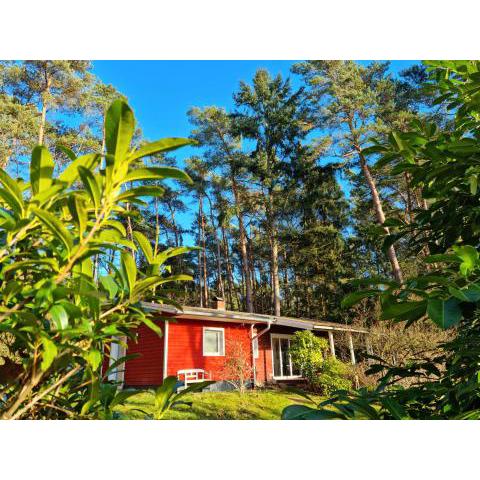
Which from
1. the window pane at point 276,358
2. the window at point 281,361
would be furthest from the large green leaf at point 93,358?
the window pane at point 276,358

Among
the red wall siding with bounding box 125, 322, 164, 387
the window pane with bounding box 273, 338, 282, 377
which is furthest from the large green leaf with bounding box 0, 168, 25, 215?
the window pane with bounding box 273, 338, 282, 377

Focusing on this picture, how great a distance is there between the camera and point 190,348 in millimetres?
8523

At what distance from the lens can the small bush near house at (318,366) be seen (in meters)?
7.43

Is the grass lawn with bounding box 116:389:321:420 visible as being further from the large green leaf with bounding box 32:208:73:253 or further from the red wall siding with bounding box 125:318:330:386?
the large green leaf with bounding box 32:208:73:253

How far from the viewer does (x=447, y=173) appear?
2.78 ft

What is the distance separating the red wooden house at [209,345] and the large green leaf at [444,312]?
6938mm

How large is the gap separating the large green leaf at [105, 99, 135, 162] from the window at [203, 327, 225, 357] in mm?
8750

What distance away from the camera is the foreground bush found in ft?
1.40

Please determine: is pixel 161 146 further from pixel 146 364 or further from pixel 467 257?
pixel 146 364

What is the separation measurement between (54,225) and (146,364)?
8570mm

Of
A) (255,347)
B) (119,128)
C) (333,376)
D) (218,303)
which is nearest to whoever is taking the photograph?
(119,128)

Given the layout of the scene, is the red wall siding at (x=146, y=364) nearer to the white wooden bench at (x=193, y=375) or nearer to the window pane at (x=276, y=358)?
the white wooden bench at (x=193, y=375)

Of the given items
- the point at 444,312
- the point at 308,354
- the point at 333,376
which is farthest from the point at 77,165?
the point at 308,354
